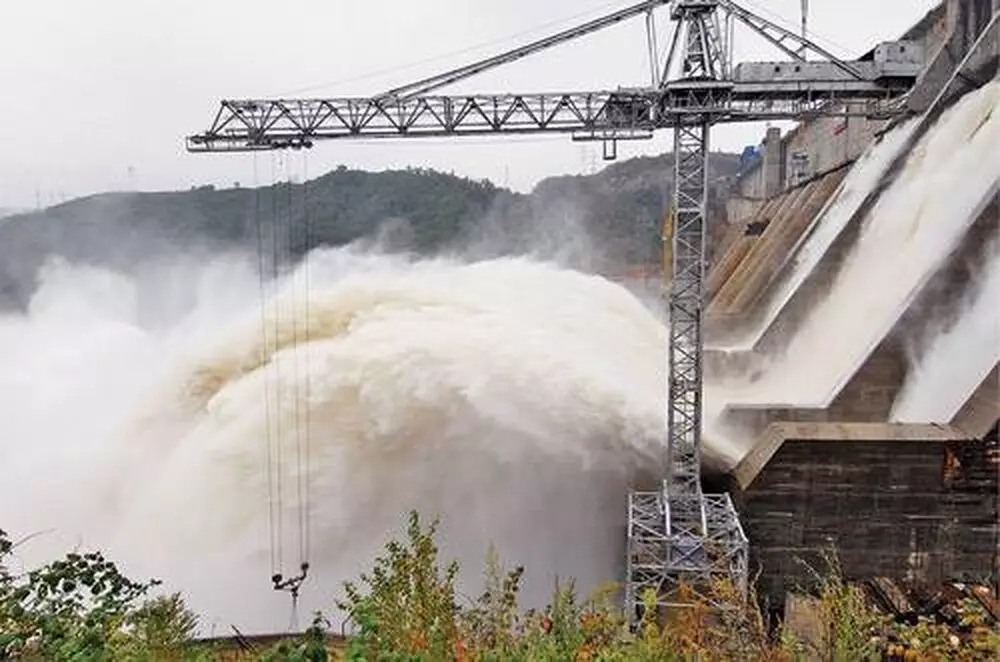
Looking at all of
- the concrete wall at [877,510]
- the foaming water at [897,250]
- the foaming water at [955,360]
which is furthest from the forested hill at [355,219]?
the concrete wall at [877,510]

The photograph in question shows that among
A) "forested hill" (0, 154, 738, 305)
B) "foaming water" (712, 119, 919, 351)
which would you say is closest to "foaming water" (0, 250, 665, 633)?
"foaming water" (712, 119, 919, 351)

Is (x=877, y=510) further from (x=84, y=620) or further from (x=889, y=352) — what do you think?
(x=84, y=620)

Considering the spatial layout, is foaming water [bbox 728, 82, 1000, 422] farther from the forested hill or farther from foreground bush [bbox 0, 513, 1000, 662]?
the forested hill

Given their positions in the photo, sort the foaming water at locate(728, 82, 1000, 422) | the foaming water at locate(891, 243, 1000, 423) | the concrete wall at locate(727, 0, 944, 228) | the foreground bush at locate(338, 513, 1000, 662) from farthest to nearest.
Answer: the concrete wall at locate(727, 0, 944, 228), the foaming water at locate(728, 82, 1000, 422), the foaming water at locate(891, 243, 1000, 423), the foreground bush at locate(338, 513, 1000, 662)

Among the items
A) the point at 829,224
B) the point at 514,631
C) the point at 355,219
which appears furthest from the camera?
the point at 355,219

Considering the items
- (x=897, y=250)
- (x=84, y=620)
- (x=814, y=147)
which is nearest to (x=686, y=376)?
(x=897, y=250)

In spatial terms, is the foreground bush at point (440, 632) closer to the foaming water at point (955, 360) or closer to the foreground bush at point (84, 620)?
the foreground bush at point (84, 620)

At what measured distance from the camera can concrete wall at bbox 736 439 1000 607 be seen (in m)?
9.62

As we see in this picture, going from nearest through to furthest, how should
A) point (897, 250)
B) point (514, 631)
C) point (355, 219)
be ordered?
1. point (514, 631)
2. point (897, 250)
3. point (355, 219)

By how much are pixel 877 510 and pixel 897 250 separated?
6082 millimetres

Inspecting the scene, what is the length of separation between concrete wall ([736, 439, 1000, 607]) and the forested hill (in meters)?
32.5

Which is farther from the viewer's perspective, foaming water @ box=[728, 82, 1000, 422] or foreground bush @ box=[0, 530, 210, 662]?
foaming water @ box=[728, 82, 1000, 422]

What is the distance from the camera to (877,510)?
9.81 metres

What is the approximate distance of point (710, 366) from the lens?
1792 cm
